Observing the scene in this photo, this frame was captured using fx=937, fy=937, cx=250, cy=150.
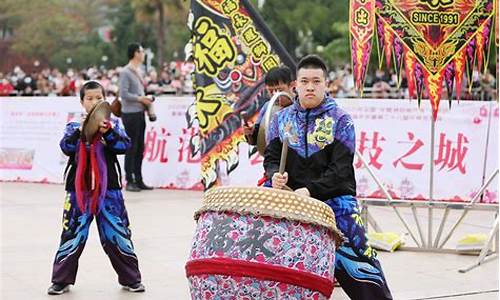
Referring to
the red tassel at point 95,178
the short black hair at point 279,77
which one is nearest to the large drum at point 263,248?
the red tassel at point 95,178

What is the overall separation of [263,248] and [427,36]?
3761mm

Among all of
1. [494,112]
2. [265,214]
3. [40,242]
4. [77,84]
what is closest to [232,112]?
[40,242]

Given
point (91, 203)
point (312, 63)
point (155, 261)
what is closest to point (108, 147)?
point (91, 203)

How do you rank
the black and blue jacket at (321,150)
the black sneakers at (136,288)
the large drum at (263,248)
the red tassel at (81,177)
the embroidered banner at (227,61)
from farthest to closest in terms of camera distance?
1. the embroidered banner at (227,61)
2. the black sneakers at (136,288)
3. the red tassel at (81,177)
4. the black and blue jacket at (321,150)
5. the large drum at (263,248)

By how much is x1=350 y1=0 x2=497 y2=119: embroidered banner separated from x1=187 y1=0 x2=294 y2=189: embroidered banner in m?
1.81

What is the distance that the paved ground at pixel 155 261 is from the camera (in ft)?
20.4

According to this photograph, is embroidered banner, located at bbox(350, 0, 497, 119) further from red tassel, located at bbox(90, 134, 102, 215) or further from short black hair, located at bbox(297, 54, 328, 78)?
short black hair, located at bbox(297, 54, 328, 78)

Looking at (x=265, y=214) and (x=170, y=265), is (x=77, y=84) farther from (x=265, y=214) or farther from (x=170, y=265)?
(x=265, y=214)

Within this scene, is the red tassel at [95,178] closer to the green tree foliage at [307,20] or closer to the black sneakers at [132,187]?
the black sneakers at [132,187]

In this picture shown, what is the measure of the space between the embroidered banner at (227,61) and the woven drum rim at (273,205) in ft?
16.5

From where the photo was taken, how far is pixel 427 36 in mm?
7164

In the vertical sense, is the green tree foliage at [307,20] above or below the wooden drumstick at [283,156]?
above

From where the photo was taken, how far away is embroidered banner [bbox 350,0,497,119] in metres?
7.10

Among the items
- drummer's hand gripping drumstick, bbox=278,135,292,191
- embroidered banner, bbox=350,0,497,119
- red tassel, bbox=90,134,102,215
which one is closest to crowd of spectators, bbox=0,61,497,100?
embroidered banner, bbox=350,0,497,119
